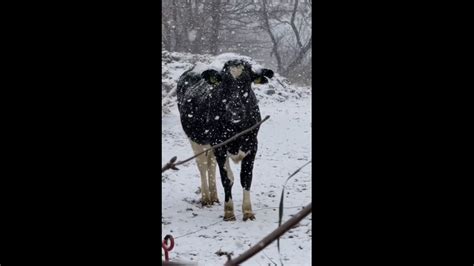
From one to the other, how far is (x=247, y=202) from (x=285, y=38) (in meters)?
1.07

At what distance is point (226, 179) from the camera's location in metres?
2.82

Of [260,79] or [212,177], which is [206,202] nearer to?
[212,177]

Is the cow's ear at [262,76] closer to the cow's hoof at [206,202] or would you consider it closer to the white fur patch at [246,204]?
the white fur patch at [246,204]

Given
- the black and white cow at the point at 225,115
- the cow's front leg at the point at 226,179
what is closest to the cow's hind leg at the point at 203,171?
the black and white cow at the point at 225,115

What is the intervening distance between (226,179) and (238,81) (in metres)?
0.51

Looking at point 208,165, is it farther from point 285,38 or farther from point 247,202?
point 285,38

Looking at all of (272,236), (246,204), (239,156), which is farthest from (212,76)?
(272,236)

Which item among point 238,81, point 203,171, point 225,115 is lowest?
point 203,171
